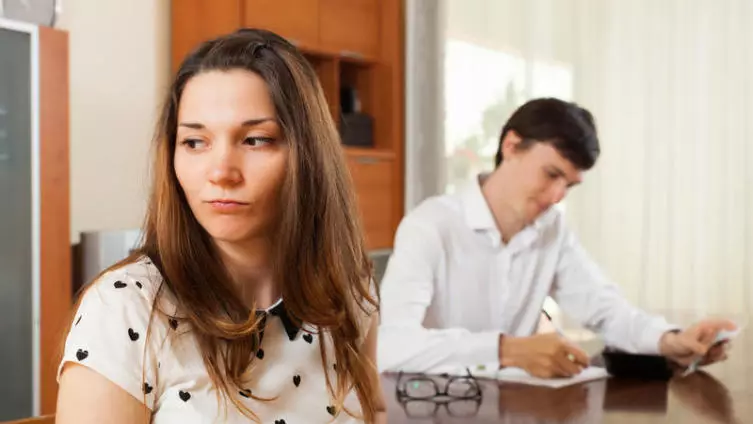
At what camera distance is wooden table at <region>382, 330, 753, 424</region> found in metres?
1.32

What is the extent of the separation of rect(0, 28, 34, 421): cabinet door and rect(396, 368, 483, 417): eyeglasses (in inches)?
52.9

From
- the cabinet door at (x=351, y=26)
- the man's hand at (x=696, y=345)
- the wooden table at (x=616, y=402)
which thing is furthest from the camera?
the cabinet door at (x=351, y=26)

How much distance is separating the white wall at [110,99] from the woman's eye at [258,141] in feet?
7.09

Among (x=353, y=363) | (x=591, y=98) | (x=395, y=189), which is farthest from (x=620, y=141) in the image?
(x=353, y=363)

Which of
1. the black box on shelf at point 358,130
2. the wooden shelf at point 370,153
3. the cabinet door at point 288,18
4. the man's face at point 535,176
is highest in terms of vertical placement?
the cabinet door at point 288,18

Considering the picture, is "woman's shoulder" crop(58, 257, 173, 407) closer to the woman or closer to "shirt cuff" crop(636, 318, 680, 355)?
the woman

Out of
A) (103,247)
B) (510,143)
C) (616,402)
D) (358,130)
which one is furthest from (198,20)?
(616,402)

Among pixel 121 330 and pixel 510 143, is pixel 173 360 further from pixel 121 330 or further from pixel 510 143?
pixel 510 143

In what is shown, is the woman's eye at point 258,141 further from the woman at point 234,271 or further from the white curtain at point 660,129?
the white curtain at point 660,129

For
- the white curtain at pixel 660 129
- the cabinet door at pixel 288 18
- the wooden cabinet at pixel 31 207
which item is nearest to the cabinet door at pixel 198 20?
the cabinet door at pixel 288 18

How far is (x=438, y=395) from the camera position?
1460 millimetres

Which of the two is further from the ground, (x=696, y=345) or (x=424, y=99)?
(x=424, y=99)

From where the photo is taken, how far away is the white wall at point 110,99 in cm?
298

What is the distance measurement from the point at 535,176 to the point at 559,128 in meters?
0.13
